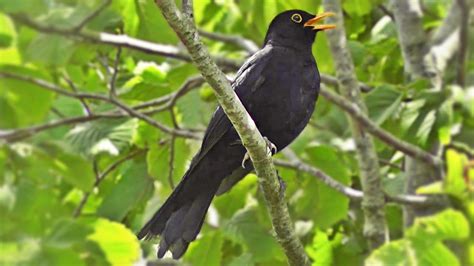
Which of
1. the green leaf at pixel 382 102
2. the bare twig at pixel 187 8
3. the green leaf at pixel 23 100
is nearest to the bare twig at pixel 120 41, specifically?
the green leaf at pixel 23 100

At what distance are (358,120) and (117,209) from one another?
1.48m

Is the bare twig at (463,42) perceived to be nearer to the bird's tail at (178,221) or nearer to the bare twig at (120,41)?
the bare twig at (120,41)

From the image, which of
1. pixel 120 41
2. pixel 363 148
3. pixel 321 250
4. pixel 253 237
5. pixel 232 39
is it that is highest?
pixel 120 41

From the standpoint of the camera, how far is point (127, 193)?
224 inches

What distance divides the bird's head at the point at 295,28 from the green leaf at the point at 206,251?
113 centimetres

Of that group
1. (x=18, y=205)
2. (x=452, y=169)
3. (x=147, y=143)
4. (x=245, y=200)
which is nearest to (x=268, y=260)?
(x=245, y=200)

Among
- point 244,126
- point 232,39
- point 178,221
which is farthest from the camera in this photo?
point 232,39

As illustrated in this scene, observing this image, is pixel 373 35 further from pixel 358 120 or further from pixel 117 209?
pixel 117 209

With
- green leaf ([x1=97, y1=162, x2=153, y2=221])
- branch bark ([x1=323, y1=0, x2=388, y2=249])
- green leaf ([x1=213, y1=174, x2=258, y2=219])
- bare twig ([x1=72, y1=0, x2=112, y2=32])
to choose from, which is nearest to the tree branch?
branch bark ([x1=323, y1=0, x2=388, y2=249])

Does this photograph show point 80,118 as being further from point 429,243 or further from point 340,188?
point 429,243

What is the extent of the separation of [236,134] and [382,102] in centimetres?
135

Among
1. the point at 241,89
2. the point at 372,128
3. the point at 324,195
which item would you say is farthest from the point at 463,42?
the point at 241,89

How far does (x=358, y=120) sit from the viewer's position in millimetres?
5629

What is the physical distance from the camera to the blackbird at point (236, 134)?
15.3 ft
